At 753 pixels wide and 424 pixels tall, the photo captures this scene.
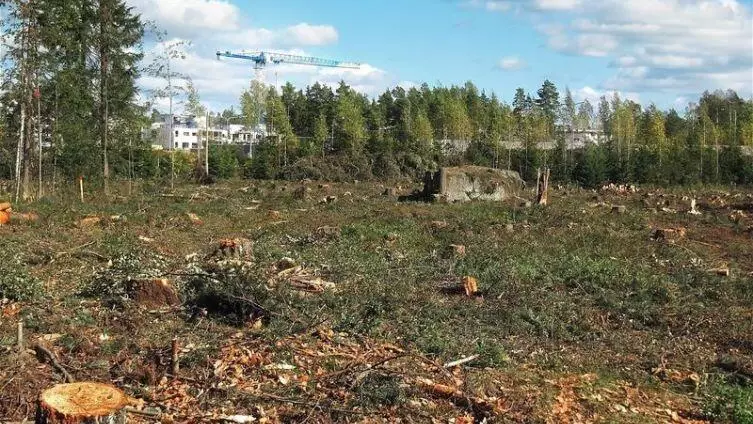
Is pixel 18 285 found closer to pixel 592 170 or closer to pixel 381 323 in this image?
pixel 381 323

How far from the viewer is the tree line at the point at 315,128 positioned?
70.8ft

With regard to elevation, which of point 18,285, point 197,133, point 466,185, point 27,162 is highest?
point 197,133

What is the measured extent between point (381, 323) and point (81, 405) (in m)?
3.85

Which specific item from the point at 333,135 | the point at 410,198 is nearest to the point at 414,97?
the point at 333,135

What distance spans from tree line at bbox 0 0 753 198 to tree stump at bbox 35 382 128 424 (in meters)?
17.0

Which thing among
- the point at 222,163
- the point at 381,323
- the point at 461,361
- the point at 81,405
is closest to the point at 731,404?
the point at 461,361

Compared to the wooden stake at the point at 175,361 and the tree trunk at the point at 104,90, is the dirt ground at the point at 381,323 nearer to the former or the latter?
the wooden stake at the point at 175,361

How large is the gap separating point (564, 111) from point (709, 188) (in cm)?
1636

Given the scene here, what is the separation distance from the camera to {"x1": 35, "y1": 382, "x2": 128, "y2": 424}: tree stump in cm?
420

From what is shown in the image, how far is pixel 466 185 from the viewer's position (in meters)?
22.0

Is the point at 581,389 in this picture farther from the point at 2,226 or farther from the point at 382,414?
the point at 2,226

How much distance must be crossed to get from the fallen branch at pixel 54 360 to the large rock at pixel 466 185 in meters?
15.8

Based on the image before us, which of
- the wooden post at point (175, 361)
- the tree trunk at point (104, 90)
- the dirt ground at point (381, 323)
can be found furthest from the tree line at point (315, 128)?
the wooden post at point (175, 361)

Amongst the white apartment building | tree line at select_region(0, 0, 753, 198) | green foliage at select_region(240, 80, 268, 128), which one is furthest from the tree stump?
green foliage at select_region(240, 80, 268, 128)
